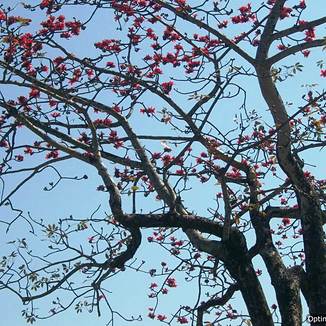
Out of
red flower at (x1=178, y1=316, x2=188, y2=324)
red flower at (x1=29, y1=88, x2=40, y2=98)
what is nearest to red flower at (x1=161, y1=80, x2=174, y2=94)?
red flower at (x1=29, y1=88, x2=40, y2=98)

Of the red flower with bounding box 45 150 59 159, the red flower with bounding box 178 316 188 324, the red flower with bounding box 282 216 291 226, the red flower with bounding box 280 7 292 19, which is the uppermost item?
the red flower with bounding box 280 7 292 19

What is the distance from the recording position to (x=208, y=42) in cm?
680

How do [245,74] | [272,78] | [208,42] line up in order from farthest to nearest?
[208,42] → [272,78] → [245,74]

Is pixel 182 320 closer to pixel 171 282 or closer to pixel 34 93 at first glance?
pixel 171 282

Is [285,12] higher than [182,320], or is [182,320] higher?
[285,12]

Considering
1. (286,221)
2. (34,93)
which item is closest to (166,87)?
(34,93)

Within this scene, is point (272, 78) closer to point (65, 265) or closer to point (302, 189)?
point (302, 189)

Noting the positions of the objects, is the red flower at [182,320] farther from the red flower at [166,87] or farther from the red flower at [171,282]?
the red flower at [166,87]

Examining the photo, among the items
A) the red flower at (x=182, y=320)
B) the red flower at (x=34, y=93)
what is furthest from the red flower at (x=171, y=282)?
the red flower at (x=34, y=93)

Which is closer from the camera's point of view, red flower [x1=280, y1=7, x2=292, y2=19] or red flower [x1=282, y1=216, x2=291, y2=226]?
red flower [x1=280, y1=7, x2=292, y2=19]

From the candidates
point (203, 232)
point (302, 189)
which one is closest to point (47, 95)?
point (203, 232)

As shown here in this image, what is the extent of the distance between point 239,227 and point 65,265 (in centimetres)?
158

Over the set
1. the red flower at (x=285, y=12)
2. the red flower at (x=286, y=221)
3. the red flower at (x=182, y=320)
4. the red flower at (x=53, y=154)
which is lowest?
the red flower at (x=182, y=320)

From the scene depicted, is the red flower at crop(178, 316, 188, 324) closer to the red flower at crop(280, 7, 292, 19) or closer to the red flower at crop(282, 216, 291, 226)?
the red flower at crop(282, 216, 291, 226)
